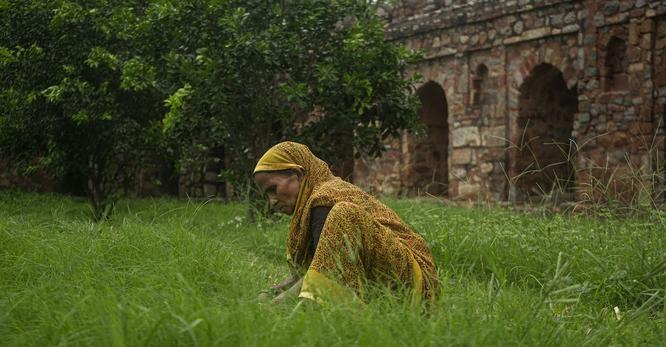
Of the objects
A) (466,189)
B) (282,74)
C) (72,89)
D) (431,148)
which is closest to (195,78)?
(282,74)

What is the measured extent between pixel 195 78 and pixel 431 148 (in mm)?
6568

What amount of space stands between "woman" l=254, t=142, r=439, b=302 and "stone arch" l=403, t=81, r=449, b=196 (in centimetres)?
950

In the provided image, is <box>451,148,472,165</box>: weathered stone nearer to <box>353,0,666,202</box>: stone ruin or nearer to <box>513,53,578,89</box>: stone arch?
<box>353,0,666,202</box>: stone ruin

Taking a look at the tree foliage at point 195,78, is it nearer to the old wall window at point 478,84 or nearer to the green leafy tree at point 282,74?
the green leafy tree at point 282,74

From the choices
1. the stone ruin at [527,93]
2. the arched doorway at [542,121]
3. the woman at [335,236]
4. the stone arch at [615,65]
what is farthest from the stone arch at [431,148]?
the woman at [335,236]

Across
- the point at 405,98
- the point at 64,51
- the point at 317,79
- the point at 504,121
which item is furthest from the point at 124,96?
the point at 504,121

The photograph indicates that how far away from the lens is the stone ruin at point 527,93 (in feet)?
30.4

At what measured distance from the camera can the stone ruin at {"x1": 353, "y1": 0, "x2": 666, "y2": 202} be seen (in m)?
9.26

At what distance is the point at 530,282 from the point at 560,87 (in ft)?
24.1

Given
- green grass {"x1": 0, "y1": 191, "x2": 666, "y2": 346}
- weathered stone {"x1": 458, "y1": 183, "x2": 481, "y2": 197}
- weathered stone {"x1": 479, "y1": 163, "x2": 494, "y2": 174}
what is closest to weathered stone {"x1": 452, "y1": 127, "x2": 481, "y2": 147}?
weathered stone {"x1": 479, "y1": 163, "x2": 494, "y2": 174}

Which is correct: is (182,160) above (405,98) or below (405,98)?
below

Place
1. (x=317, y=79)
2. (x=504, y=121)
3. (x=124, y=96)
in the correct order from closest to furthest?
(x=317, y=79), (x=124, y=96), (x=504, y=121)

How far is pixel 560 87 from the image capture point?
37.9ft

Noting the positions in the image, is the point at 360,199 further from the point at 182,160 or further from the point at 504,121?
the point at 504,121
